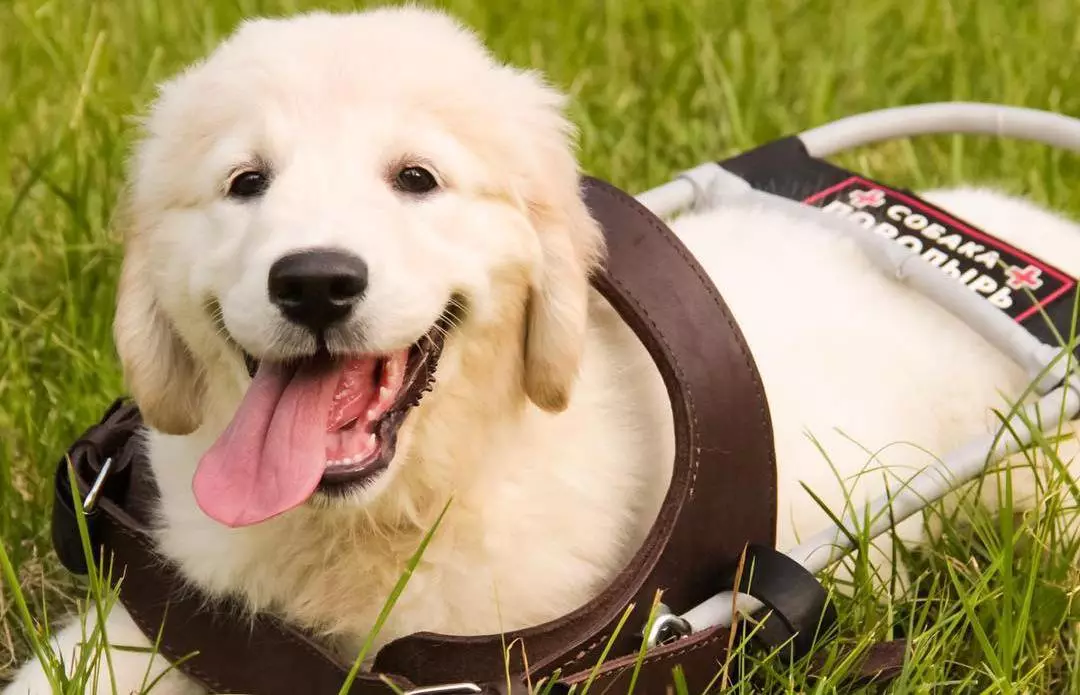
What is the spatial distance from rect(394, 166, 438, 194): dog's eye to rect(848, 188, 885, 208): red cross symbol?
1.24m

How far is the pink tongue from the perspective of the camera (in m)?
2.14

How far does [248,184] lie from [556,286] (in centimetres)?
57

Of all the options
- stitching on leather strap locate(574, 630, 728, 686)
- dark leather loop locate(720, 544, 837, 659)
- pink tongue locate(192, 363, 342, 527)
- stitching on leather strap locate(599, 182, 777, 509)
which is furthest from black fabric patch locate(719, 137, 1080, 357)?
pink tongue locate(192, 363, 342, 527)

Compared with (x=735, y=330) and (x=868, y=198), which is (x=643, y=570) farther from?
(x=868, y=198)

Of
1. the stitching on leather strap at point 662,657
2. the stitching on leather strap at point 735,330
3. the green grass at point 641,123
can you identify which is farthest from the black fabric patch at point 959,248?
the stitching on leather strap at point 662,657

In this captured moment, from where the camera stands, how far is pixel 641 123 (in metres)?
4.93

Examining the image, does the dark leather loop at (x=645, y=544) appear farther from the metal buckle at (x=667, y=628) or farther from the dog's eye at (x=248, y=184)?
the dog's eye at (x=248, y=184)

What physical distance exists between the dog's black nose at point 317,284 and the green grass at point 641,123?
98 centimetres

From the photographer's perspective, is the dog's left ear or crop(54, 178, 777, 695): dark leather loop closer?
crop(54, 178, 777, 695): dark leather loop

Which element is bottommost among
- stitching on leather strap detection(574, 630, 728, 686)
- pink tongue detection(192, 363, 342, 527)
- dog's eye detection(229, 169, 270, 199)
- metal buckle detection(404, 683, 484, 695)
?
metal buckle detection(404, 683, 484, 695)

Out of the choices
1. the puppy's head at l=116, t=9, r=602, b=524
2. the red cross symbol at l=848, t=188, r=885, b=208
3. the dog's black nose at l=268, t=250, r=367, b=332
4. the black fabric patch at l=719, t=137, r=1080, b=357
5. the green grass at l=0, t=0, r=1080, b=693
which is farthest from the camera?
the red cross symbol at l=848, t=188, r=885, b=208

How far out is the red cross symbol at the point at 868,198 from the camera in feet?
10.0

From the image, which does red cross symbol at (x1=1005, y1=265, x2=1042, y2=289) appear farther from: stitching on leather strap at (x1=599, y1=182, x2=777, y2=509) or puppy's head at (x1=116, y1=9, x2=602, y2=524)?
puppy's head at (x1=116, y1=9, x2=602, y2=524)

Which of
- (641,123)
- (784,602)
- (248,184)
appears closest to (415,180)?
(248,184)
